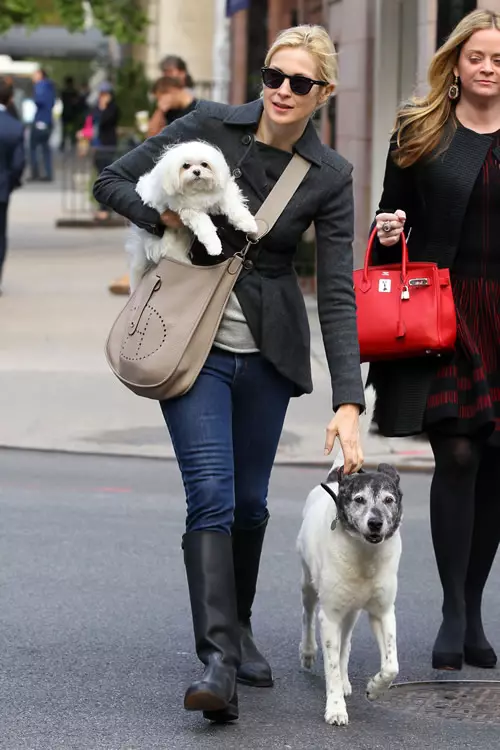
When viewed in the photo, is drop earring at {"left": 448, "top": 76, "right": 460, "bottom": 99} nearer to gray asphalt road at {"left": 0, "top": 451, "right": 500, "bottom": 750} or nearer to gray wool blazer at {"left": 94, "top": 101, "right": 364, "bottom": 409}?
gray wool blazer at {"left": 94, "top": 101, "right": 364, "bottom": 409}

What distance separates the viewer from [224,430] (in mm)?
4855

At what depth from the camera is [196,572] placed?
4.82 m

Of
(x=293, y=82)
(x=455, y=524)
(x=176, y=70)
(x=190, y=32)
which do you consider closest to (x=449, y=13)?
(x=176, y=70)

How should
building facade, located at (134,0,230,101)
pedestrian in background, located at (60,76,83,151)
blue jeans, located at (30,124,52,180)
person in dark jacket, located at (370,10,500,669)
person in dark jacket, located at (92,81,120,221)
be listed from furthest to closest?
1. pedestrian in background, located at (60,76,83,151)
2. building facade, located at (134,0,230,101)
3. blue jeans, located at (30,124,52,180)
4. person in dark jacket, located at (92,81,120,221)
5. person in dark jacket, located at (370,10,500,669)

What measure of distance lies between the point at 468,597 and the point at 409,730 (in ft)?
2.93

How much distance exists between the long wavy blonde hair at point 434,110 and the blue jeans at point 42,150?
32409mm

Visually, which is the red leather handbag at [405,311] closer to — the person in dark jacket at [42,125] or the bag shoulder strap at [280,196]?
the bag shoulder strap at [280,196]

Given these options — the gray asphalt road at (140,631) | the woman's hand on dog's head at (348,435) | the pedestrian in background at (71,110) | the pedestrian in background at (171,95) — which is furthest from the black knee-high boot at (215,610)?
the pedestrian in background at (71,110)

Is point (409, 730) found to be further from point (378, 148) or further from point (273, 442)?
point (378, 148)

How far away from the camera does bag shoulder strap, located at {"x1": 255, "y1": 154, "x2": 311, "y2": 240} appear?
4855 millimetres

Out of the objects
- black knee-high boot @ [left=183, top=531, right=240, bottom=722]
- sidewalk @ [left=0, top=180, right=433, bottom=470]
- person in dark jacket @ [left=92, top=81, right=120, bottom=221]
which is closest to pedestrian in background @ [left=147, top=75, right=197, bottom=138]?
sidewalk @ [left=0, top=180, right=433, bottom=470]

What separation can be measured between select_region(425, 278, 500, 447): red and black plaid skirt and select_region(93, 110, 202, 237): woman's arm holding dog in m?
1.11

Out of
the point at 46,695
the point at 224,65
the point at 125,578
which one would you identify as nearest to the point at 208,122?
the point at 46,695

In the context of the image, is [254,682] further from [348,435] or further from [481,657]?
[348,435]
